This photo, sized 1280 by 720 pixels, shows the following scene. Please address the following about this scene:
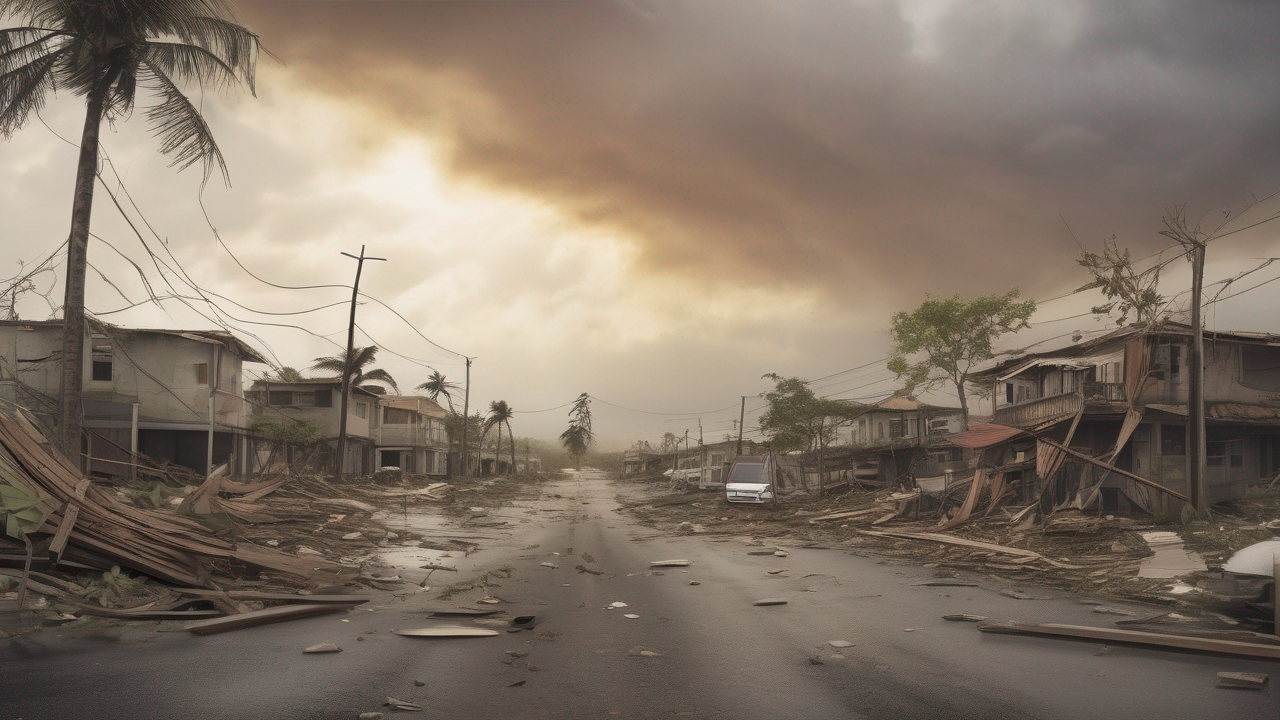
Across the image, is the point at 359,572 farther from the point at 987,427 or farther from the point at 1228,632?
the point at 987,427

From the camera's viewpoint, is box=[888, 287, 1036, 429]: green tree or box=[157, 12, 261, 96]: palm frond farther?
box=[888, 287, 1036, 429]: green tree

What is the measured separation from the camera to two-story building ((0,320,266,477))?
99.9ft

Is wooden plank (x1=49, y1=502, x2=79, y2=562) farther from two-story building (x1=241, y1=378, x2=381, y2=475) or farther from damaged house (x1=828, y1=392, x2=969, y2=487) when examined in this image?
two-story building (x1=241, y1=378, x2=381, y2=475)

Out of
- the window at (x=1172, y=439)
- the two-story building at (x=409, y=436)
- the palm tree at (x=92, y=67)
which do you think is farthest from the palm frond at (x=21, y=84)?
the two-story building at (x=409, y=436)

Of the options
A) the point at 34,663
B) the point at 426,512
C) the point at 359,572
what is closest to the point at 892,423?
the point at 426,512

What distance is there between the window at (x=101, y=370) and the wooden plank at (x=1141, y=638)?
37200 millimetres

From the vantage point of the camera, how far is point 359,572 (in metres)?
12.0

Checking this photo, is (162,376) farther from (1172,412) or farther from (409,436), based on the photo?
(1172,412)

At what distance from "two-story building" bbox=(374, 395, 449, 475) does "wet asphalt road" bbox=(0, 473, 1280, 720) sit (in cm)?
5231

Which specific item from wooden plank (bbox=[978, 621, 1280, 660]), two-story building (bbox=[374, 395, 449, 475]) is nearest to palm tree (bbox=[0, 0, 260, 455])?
wooden plank (bbox=[978, 621, 1280, 660])

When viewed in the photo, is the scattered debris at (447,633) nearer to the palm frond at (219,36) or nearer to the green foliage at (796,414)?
the palm frond at (219,36)

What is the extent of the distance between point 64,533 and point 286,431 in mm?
33672

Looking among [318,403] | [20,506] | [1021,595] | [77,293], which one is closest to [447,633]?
[20,506]

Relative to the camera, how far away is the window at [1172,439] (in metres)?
28.0
